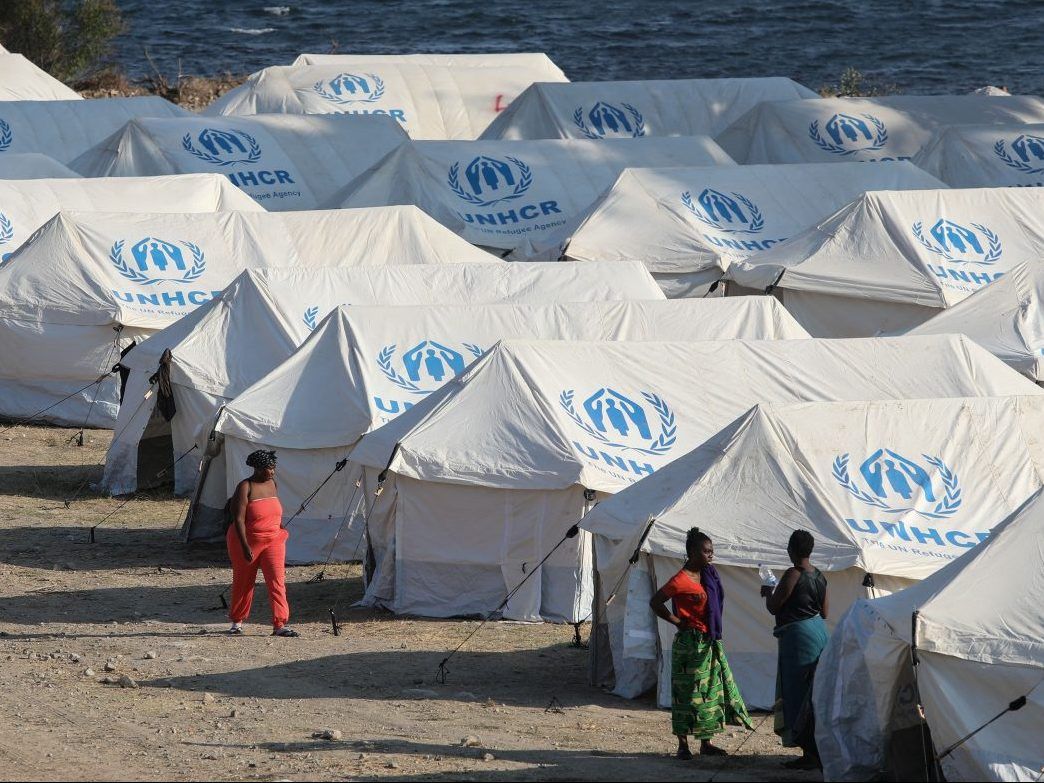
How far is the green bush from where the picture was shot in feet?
139

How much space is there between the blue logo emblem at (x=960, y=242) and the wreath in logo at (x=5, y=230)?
11.1m

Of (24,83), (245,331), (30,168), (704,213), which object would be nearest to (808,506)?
(245,331)

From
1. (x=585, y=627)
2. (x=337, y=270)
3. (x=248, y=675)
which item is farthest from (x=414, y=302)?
(x=248, y=675)

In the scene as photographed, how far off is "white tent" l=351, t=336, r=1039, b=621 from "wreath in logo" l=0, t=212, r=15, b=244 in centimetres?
889

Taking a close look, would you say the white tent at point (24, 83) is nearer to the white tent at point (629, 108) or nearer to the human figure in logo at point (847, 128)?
the white tent at point (629, 108)

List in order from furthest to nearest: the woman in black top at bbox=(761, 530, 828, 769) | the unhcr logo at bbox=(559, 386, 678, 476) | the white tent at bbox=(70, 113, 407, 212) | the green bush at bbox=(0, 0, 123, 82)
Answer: the green bush at bbox=(0, 0, 123, 82) → the white tent at bbox=(70, 113, 407, 212) → the unhcr logo at bbox=(559, 386, 678, 476) → the woman in black top at bbox=(761, 530, 828, 769)

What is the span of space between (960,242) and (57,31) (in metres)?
26.1

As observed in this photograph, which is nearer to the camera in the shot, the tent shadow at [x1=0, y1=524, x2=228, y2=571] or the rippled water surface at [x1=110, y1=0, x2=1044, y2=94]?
the tent shadow at [x1=0, y1=524, x2=228, y2=571]

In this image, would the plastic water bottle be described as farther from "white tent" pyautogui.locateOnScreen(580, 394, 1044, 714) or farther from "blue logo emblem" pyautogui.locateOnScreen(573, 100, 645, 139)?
"blue logo emblem" pyautogui.locateOnScreen(573, 100, 645, 139)

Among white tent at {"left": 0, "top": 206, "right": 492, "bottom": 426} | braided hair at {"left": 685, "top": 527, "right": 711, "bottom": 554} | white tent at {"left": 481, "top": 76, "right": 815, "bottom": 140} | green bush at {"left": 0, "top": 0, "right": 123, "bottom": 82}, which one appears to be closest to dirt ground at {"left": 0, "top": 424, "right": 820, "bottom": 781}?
braided hair at {"left": 685, "top": 527, "right": 711, "bottom": 554}

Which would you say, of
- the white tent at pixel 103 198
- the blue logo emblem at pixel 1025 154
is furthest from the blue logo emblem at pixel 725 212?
the blue logo emblem at pixel 1025 154

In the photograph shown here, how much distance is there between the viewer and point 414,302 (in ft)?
62.4

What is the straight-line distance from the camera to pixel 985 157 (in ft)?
97.6

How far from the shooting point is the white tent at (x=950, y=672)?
966 centimetres
